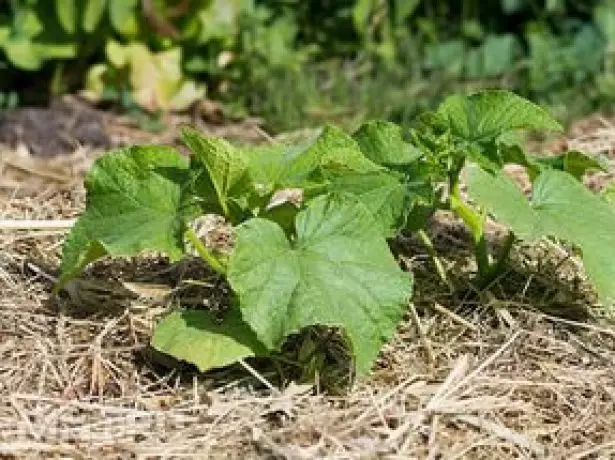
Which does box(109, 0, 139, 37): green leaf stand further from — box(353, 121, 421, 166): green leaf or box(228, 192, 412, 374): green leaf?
box(228, 192, 412, 374): green leaf

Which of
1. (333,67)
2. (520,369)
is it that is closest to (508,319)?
(520,369)

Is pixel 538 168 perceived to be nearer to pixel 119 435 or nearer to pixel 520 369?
pixel 520 369

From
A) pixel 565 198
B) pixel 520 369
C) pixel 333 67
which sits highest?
pixel 565 198

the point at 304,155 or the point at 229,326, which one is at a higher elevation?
the point at 304,155

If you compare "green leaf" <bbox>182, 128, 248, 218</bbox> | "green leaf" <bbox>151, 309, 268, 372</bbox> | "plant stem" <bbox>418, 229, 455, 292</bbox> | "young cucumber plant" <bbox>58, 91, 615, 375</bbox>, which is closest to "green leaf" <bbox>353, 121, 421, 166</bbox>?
"young cucumber plant" <bbox>58, 91, 615, 375</bbox>

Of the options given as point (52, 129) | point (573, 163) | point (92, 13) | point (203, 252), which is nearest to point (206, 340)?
point (203, 252)

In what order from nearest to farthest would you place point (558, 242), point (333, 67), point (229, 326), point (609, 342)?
1. point (229, 326)
2. point (609, 342)
3. point (558, 242)
4. point (333, 67)
